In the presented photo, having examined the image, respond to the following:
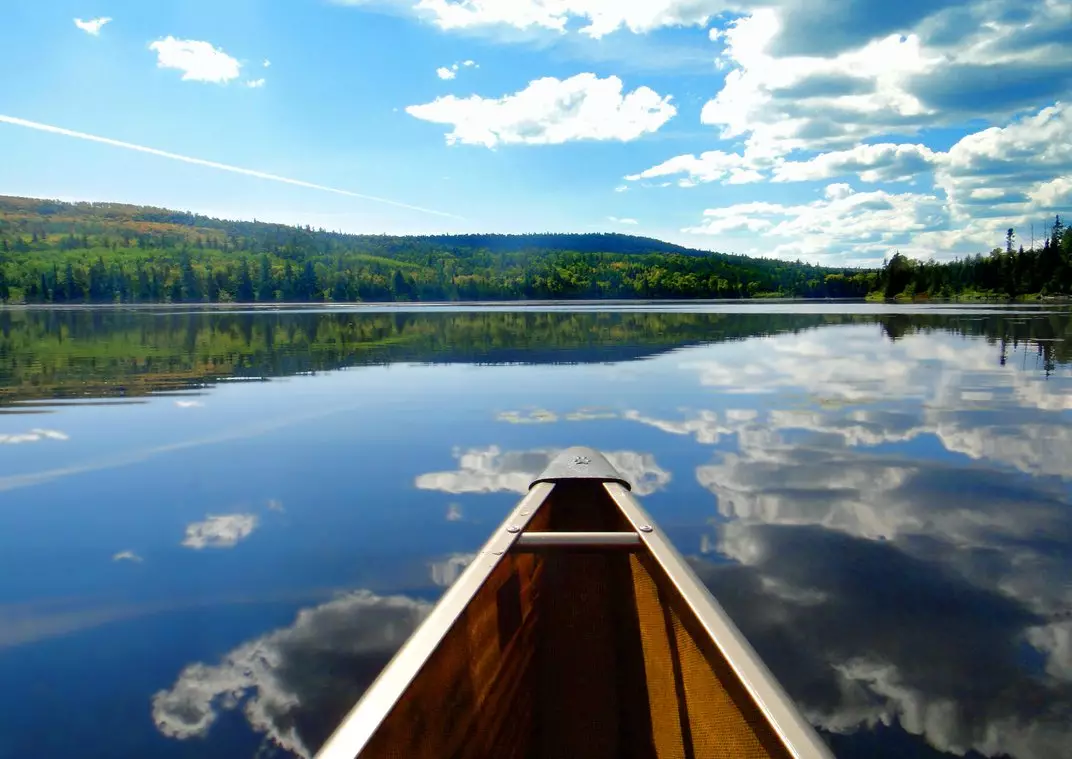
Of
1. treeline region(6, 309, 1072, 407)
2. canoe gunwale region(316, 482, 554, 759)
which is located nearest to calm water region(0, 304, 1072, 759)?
canoe gunwale region(316, 482, 554, 759)

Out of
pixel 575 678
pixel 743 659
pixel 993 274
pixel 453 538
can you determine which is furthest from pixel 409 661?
pixel 993 274

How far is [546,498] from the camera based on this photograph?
5.54m

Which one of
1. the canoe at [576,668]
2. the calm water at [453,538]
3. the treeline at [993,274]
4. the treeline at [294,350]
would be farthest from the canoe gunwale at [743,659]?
Result: the treeline at [993,274]

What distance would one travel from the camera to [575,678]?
443cm

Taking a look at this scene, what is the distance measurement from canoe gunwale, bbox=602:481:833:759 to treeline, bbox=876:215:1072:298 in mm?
144893

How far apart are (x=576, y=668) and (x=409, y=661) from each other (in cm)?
189

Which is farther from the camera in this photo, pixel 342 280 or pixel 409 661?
pixel 342 280

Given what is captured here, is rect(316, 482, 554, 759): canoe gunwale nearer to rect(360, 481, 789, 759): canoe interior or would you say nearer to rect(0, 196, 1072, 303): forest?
rect(360, 481, 789, 759): canoe interior

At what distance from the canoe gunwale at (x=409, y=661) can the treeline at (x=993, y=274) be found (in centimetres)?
14555

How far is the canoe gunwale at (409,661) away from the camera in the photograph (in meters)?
2.41

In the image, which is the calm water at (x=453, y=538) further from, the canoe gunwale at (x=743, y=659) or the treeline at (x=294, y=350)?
the treeline at (x=294, y=350)

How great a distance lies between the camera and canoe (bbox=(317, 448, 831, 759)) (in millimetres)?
2738

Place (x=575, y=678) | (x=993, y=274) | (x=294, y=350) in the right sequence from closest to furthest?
1. (x=575, y=678)
2. (x=294, y=350)
3. (x=993, y=274)

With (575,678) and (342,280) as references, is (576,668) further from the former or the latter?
(342,280)
